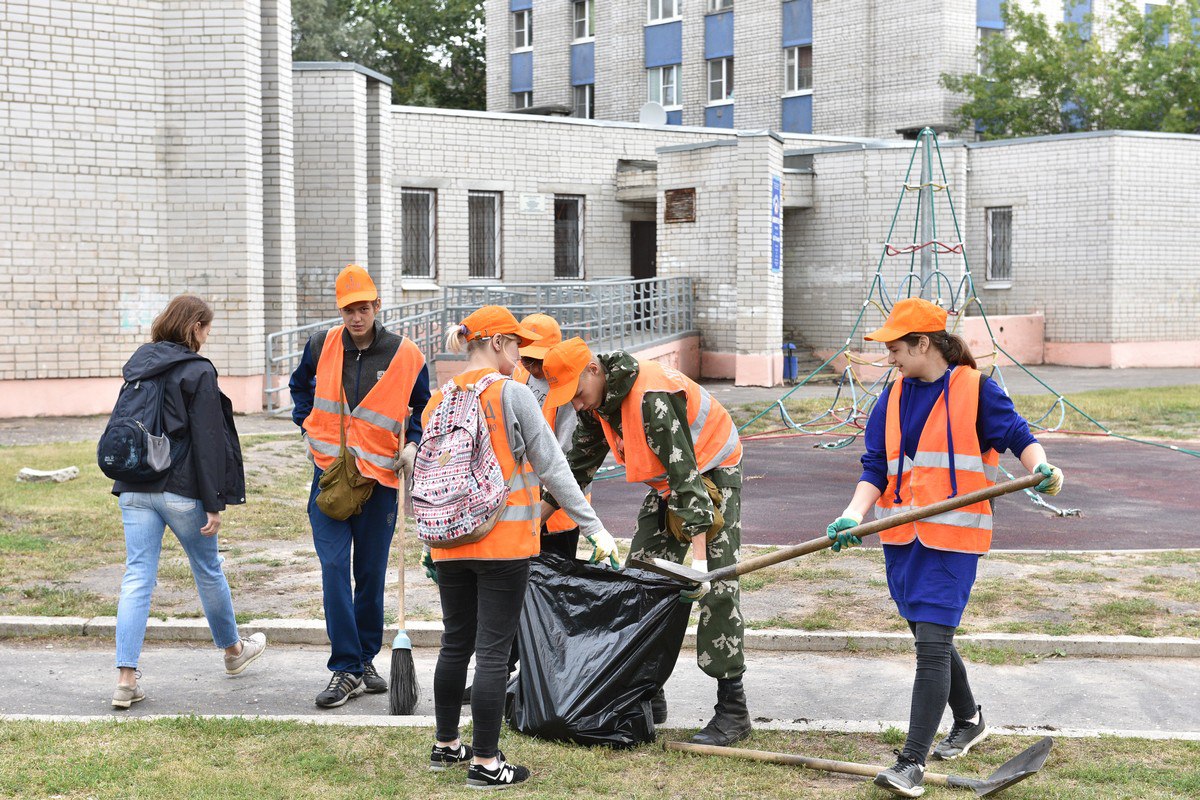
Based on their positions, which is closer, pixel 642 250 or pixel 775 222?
pixel 775 222

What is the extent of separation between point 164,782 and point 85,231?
13.2m

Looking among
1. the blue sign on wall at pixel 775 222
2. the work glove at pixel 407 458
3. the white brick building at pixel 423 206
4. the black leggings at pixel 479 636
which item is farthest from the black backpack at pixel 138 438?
the blue sign on wall at pixel 775 222

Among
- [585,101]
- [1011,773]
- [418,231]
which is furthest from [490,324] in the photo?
[585,101]

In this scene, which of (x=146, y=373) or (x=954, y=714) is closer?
(x=954, y=714)

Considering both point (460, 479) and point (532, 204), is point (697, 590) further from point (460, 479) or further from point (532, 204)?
point (532, 204)

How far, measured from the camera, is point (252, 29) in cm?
1675

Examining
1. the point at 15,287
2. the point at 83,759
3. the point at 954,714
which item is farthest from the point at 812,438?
the point at 83,759

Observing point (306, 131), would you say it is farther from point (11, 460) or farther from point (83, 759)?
point (83, 759)

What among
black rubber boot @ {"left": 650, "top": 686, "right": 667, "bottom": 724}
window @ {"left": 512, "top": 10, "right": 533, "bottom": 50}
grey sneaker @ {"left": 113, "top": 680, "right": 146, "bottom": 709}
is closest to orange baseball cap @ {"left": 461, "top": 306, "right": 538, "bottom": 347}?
black rubber boot @ {"left": 650, "top": 686, "right": 667, "bottom": 724}

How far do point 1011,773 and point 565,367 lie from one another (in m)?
2.10

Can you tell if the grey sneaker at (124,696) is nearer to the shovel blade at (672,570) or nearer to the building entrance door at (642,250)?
the shovel blade at (672,570)

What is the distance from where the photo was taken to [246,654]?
20.8ft

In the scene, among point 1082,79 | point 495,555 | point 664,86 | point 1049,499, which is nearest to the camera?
point 495,555

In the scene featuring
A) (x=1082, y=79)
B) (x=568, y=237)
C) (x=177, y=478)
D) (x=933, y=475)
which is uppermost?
(x=1082, y=79)
